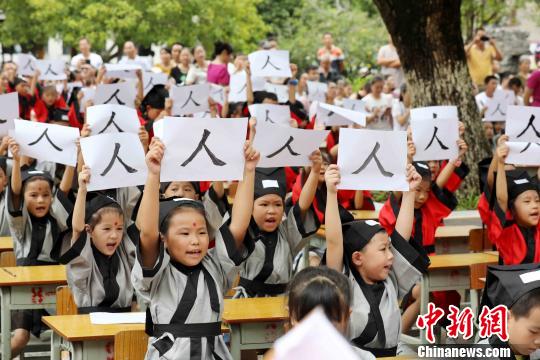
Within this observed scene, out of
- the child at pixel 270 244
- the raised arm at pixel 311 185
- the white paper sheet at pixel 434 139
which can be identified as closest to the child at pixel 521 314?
the raised arm at pixel 311 185

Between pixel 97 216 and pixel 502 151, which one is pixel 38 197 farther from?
pixel 502 151

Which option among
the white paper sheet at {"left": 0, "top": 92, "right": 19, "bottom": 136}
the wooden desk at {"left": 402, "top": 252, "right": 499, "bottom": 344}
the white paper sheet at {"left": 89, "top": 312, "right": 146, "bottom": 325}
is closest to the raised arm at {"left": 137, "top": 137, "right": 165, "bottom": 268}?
the white paper sheet at {"left": 89, "top": 312, "right": 146, "bottom": 325}

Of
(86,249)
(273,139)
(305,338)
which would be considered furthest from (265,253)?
(305,338)

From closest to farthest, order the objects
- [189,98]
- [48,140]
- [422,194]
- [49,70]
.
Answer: [48,140]
[422,194]
[189,98]
[49,70]

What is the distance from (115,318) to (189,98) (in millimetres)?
6717

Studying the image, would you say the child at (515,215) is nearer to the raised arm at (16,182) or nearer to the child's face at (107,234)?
the child's face at (107,234)

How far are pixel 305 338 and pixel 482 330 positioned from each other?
2521 millimetres

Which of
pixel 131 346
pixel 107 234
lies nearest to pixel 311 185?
pixel 107 234

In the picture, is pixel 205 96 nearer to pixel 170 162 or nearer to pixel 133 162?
pixel 133 162

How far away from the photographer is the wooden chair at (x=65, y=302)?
21.8 feet

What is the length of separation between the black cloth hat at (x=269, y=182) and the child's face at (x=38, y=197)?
5.39 feet

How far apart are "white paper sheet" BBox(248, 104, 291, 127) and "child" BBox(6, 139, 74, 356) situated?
11.8 feet

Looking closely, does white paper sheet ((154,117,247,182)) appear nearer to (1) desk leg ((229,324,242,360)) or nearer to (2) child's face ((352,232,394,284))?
(2) child's face ((352,232,394,284))

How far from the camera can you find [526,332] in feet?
14.3
